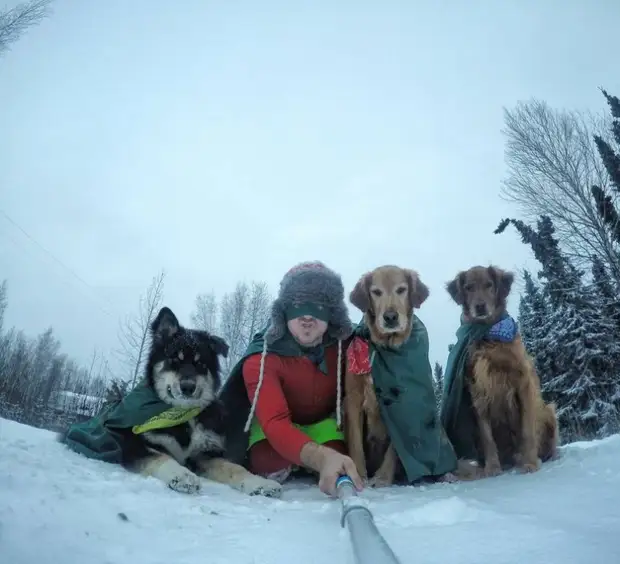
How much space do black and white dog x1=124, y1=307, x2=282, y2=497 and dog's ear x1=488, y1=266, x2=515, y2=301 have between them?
3.06m

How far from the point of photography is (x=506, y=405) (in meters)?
3.91

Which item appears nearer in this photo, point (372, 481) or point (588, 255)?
point (372, 481)

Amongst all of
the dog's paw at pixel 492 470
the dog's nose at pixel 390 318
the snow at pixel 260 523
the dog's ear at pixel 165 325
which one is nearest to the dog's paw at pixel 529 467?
the dog's paw at pixel 492 470

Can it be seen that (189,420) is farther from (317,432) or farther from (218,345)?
(317,432)

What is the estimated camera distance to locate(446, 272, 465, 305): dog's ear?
4.55 metres

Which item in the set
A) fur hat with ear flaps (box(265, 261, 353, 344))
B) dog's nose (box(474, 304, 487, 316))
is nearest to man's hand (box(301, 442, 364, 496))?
fur hat with ear flaps (box(265, 261, 353, 344))

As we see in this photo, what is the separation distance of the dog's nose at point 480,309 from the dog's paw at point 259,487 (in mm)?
2676

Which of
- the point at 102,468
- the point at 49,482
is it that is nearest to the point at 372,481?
the point at 102,468

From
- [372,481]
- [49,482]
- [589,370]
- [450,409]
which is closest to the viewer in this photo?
[49,482]

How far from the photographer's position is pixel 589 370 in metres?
19.5

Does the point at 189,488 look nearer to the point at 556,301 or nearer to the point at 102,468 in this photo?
the point at 102,468

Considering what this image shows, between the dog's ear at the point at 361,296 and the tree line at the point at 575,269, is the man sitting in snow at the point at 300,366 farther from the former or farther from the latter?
the tree line at the point at 575,269

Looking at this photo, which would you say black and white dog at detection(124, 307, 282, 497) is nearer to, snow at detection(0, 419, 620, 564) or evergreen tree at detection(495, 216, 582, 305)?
snow at detection(0, 419, 620, 564)

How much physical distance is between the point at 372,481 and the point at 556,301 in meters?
20.1
